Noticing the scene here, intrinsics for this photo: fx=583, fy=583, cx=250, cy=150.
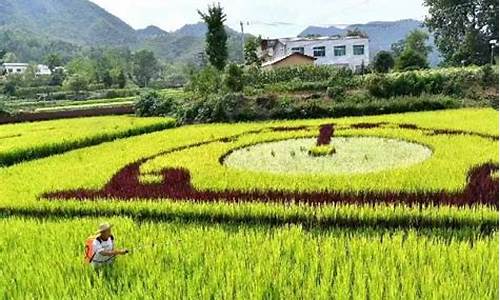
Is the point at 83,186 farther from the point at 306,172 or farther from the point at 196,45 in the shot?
the point at 196,45

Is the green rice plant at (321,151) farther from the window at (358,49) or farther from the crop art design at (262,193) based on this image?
the window at (358,49)

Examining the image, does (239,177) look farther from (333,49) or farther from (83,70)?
(83,70)

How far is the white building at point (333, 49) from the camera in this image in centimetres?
4909

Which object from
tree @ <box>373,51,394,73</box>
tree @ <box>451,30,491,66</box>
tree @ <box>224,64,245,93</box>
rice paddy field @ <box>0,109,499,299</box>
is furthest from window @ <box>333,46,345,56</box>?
rice paddy field @ <box>0,109,499,299</box>

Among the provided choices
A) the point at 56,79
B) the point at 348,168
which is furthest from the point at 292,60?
Result: the point at 56,79

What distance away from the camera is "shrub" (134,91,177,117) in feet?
76.4

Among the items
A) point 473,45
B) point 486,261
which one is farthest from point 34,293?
point 473,45

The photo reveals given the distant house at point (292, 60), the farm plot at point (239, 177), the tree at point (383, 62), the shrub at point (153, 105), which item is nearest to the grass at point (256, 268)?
the farm plot at point (239, 177)

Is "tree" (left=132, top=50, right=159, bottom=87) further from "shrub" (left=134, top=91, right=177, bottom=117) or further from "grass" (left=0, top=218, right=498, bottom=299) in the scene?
"grass" (left=0, top=218, right=498, bottom=299)

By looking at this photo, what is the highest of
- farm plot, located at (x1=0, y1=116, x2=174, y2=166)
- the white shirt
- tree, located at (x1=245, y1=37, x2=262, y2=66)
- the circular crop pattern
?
tree, located at (x1=245, y1=37, x2=262, y2=66)

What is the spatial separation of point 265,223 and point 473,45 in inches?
1264

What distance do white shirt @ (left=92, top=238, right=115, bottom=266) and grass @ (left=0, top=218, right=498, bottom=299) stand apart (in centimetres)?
9

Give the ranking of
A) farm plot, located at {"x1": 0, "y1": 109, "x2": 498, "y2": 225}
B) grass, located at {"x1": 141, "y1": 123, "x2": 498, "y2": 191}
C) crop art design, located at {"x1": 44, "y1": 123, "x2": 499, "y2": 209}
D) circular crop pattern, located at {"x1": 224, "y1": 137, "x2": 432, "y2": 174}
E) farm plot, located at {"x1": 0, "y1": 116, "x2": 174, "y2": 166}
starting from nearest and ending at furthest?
1. crop art design, located at {"x1": 44, "y1": 123, "x2": 499, "y2": 209}
2. farm plot, located at {"x1": 0, "y1": 109, "x2": 498, "y2": 225}
3. grass, located at {"x1": 141, "y1": 123, "x2": 498, "y2": 191}
4. circular crop pattern, located at {"x1": 224, "y1": 137, "x2": 432, "y2": 174}
5. farm plot, located at {"x1": 0, "y1": 116, "x2": 174, "y2": 166}

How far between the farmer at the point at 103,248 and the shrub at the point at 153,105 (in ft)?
60.0
